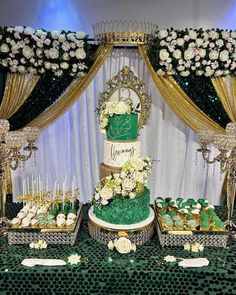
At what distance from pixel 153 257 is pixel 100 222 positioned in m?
0.44

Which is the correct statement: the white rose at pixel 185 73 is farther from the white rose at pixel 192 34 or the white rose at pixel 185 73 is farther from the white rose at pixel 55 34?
the white rose at pixel 55 34

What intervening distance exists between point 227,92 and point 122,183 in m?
2.14

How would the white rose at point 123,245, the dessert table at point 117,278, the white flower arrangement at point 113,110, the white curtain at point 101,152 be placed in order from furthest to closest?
the white curtain at point 101,152, the white flower arrangement at point 113,110, the white rose at point 123,245, the dessert table at point 117,278

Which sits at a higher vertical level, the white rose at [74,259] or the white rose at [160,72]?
the white rose at [160,72]

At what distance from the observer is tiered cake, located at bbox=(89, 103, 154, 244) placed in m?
2.23

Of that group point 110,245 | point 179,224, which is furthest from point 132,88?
point 110,245

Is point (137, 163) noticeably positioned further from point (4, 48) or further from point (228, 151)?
point (4, 48)

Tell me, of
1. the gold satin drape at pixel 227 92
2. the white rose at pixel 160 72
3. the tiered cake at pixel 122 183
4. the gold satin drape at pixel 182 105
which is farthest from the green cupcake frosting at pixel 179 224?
the gold satin drape at pixel 227 92

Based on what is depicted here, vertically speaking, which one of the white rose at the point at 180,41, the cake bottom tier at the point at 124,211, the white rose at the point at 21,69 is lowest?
the cake bottom tier at the point at 124,211

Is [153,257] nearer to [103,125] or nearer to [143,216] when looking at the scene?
[143,216]

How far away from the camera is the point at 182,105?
12.1 feet

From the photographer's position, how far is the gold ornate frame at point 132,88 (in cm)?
325

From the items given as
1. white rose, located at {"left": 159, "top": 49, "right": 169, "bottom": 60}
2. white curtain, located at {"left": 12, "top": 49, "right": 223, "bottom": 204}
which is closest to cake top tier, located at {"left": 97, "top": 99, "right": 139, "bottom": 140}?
white rose, located at {"left": 159, "top": 49, "right": 169, "bottom": 60}

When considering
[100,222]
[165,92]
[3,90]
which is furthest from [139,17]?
[100,222]
